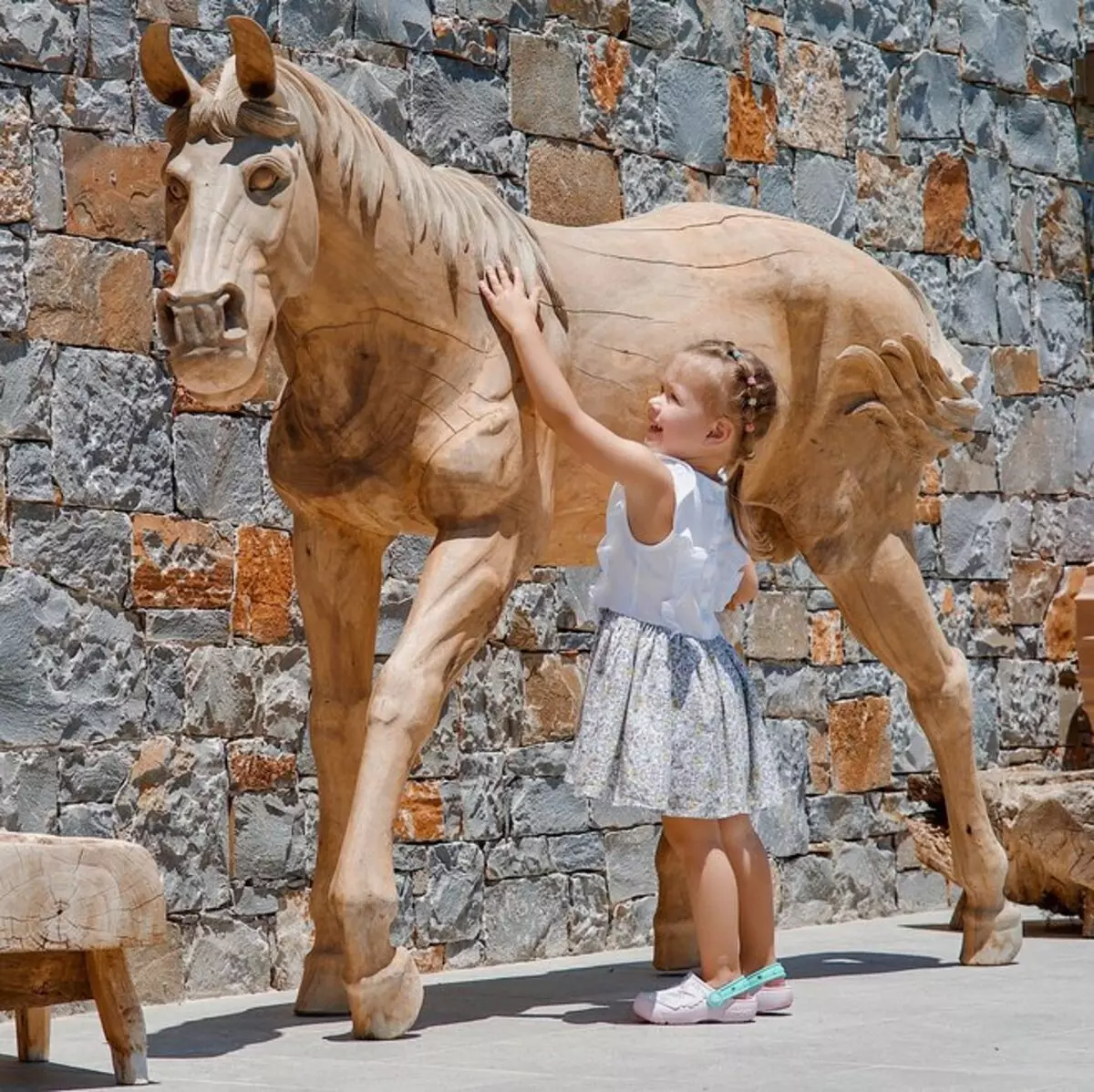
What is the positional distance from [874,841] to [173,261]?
12.6 ft

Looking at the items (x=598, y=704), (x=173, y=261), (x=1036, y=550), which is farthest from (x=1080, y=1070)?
(x=1036, y=550)

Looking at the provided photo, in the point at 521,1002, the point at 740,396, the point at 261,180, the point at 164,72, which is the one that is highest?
the point at 164,72

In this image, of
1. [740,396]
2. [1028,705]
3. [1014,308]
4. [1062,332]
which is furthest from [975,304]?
[740,396]

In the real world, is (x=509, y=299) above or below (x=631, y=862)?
above

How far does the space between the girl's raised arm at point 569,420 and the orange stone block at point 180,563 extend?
3.98 ft

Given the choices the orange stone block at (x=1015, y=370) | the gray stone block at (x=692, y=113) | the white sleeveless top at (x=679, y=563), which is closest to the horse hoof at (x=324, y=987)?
the white sleeveless top at (x=679, y=563)

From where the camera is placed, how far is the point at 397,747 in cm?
411

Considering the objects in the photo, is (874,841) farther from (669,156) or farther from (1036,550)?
(669,156)

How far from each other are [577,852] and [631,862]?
23 cm

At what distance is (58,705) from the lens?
503cm

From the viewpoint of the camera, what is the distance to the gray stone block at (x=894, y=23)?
24.0ft

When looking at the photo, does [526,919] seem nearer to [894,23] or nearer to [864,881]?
[864,881]

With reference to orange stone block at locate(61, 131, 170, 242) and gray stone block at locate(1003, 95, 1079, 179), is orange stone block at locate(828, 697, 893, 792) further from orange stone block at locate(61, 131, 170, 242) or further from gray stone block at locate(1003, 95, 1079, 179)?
orange stone block at locate(61, 131, 170, 242)

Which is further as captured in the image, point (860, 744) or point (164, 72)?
point (860, 744)
